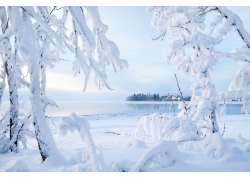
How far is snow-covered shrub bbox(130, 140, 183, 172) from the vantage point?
2553mm

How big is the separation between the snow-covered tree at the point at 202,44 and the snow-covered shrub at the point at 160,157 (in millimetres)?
2553

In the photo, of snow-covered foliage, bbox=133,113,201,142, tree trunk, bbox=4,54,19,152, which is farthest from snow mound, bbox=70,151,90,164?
snow-covered foliage, bbox=133,113,201,142

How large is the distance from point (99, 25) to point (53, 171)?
2.43 meters

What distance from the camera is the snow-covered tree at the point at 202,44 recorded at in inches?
166

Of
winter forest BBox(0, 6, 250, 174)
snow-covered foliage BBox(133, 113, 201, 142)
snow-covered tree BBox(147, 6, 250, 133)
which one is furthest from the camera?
snow-covered foliage BBox(133, 113, 201, 142)

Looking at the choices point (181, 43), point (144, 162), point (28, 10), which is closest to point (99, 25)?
point (28, 10)

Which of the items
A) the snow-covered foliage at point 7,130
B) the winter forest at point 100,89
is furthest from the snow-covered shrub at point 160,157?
the snow-covered foliage at point 7,130

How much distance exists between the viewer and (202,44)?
166 inches

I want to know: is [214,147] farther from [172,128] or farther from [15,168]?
[15,168]

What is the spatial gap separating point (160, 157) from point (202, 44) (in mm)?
3058

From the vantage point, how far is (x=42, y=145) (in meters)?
3.13

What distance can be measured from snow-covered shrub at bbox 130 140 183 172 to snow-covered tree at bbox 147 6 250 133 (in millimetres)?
2553

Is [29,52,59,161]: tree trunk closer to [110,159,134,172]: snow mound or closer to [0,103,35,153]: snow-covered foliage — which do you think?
[110,159,134,172]: snow mound
